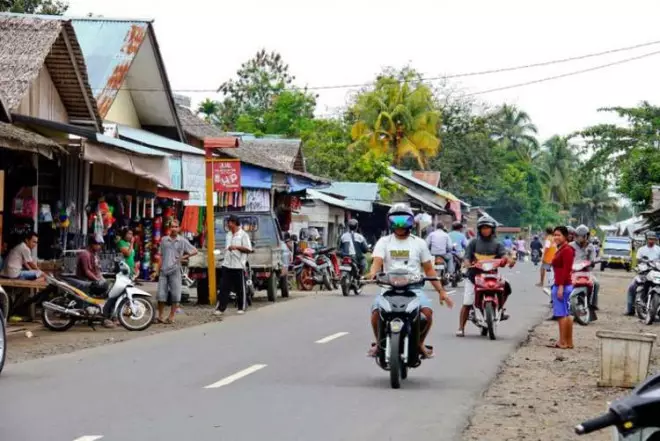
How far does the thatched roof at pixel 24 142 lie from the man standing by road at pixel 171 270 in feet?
11.8

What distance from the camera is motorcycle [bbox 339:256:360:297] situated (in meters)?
26.8

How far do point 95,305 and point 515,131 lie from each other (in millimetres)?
→ 80841

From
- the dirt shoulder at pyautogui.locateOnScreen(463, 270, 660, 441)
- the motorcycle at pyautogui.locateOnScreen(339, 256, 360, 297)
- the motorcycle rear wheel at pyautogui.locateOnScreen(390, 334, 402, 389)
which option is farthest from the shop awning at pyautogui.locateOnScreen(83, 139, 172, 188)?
the motorcycle rear wheel at pyautogui.locateOnScreen(390, 334, 402, 389)

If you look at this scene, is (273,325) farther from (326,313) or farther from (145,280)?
(145,280)

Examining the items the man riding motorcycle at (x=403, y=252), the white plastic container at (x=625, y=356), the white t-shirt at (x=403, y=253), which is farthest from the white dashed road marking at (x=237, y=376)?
the white plastic container at (x=625, y=356)

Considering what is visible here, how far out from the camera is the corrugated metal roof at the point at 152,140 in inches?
916

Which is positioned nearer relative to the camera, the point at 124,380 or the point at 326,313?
the point at 124,380

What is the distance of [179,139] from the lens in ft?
90.2

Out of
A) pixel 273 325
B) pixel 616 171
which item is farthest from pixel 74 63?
pixel 616 171

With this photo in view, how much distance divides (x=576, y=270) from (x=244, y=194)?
14552 millimetres

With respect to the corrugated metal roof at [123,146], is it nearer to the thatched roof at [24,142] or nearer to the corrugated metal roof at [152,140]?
the thatched roof at [24,142]

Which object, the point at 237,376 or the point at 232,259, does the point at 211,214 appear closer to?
the point at 232,259

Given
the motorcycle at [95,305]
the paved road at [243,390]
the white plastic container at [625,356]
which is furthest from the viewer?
the motorcycle at [95,305]

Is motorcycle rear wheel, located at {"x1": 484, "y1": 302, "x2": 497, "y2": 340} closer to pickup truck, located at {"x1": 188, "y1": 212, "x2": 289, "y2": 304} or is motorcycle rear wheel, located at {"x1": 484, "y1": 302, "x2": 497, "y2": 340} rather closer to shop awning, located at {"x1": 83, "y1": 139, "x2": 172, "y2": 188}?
shop awning, located at {"x1": 83, "y1": 139, "x2": 172, "y2": 188}
